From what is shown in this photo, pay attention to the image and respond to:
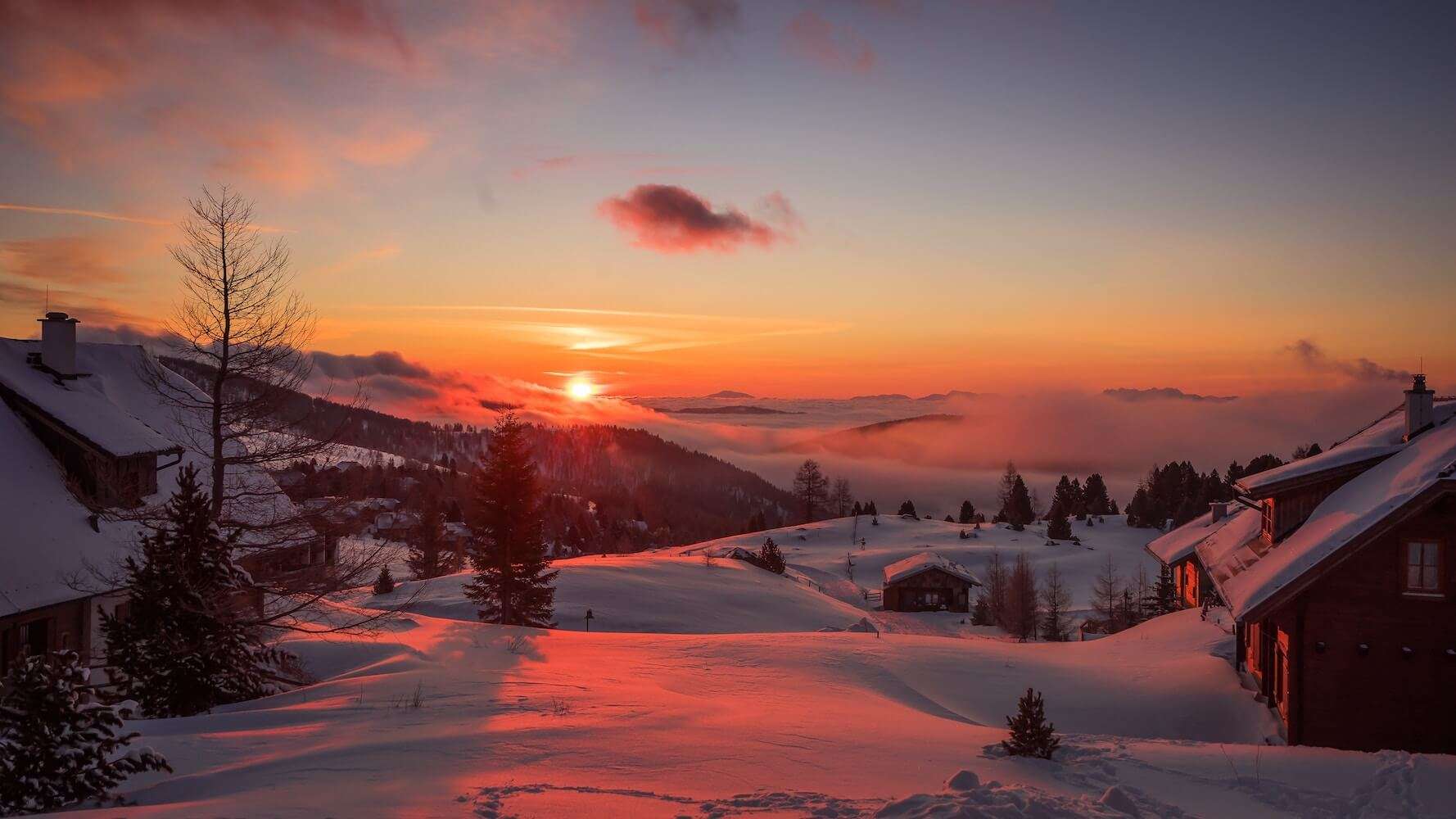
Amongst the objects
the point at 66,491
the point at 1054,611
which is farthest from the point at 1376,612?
the point at 1054,611

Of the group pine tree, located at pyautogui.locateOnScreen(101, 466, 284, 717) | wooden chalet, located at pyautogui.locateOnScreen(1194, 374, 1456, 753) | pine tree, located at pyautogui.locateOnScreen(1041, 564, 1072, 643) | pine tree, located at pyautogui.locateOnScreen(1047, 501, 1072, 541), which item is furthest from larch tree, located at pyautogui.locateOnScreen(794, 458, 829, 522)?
pine tree, located at pyautogui.locateOnScreen(101, 466, 284, 717)

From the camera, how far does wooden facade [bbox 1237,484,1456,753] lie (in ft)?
55.7

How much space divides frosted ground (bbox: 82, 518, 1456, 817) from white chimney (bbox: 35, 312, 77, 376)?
1132 cm

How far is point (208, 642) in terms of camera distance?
46.2 feet

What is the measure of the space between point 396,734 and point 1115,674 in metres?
19.3

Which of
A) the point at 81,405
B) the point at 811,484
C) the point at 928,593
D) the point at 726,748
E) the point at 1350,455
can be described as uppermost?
the point at 81,405

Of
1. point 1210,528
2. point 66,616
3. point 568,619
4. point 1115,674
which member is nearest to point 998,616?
point 1210,528

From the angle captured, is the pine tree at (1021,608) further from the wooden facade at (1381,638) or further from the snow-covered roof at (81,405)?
the snow-covered roof at (81,405)

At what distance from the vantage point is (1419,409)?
1975 centimetres

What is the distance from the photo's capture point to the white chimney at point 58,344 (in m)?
23.0

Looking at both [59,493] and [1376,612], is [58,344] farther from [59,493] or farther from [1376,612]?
[1376,612]

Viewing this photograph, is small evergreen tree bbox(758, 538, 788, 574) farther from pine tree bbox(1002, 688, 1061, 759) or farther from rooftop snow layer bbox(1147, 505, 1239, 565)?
pine tree bbox(1002, 688, 1061, 759)

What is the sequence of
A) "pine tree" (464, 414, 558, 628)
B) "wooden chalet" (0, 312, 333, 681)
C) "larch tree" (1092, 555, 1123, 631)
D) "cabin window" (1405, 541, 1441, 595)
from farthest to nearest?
"larch tree" (1092, 555, 1123, 631) < "pine tree" (464, 414, 558, 628) < "wooden chalet" (0, 312, 333, 681) < "cabin window" (1405, 541, 1441, 595)

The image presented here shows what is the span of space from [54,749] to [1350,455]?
26.1m
